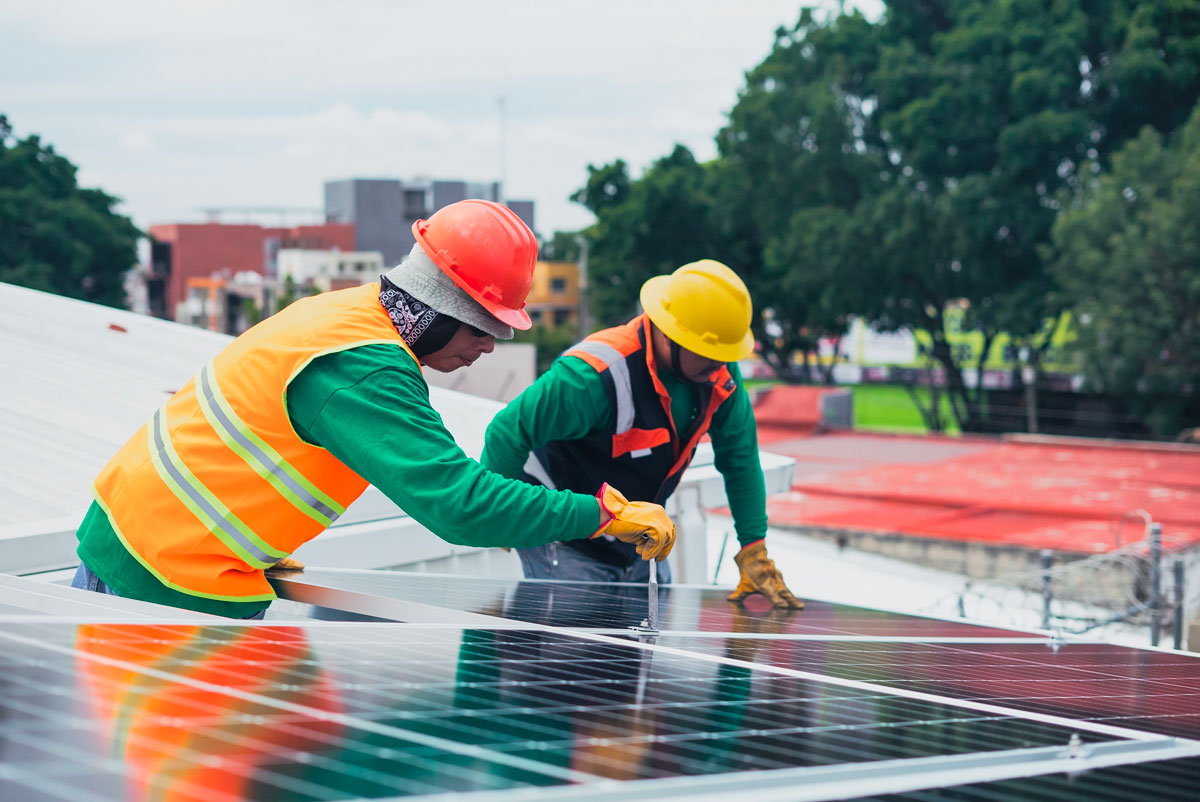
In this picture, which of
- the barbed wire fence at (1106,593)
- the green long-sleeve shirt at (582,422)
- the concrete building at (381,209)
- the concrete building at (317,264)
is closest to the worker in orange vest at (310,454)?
the green long-sleeve shirt at (582,422)

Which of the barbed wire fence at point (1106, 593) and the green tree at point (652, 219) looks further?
the green tree at point (652, 219)

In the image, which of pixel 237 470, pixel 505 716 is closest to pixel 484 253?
pixel 237 470

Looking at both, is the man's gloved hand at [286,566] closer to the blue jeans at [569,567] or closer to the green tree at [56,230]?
the blue jeans at [569,567]

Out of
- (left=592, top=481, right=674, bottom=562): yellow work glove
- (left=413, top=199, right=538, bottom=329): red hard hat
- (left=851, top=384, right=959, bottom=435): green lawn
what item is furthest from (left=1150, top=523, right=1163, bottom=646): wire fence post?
(left=851, top=384, right=959, bottom=435): green lawn

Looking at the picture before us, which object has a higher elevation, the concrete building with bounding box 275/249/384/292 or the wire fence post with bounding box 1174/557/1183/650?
the concrete building with bounding box 275/249/384/292

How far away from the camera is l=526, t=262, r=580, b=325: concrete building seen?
2972 inches

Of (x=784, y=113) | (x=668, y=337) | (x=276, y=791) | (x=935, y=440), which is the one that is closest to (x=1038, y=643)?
(x=668, y=337)

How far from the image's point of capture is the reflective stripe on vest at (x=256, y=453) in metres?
2.77

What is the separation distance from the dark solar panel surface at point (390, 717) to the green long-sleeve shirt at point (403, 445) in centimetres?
28

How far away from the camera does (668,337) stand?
494 centimetres

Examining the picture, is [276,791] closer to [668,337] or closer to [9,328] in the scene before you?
[668,337]

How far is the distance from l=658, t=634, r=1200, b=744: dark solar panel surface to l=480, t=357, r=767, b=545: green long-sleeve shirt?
1410 millimetres

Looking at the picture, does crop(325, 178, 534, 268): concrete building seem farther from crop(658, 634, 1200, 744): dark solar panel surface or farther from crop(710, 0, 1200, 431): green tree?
crop(658, 634, 1200, 744): dark solar panel surface

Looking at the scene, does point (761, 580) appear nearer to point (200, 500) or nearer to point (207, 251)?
point (200, 500)
